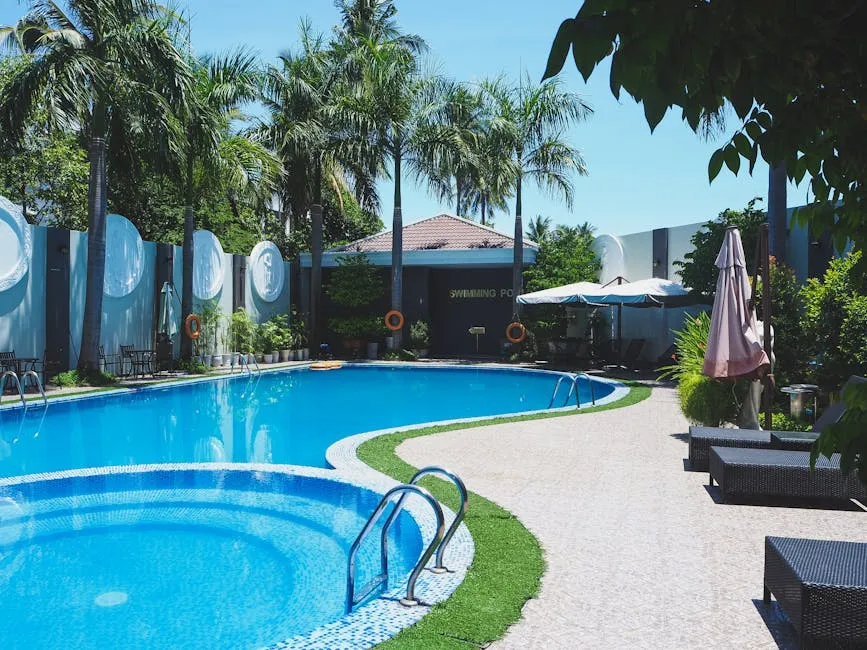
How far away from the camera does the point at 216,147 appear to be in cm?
1714

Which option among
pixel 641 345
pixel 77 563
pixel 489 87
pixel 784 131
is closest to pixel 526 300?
pixel 641 345

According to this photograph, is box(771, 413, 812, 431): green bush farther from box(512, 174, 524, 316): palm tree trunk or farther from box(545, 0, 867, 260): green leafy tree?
box(512, 174, 524, 316): palm tree trunk

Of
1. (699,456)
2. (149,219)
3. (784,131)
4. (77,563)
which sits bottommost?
(77,563)

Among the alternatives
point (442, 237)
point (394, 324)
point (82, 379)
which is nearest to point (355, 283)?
point (394, 324)

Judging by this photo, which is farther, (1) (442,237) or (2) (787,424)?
(1) (442,237)

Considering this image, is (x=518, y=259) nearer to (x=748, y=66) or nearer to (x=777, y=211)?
(x=777, y=211)

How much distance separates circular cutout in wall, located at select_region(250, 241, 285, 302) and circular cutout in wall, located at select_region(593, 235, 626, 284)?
34.4 ft

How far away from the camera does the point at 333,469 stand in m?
8.03

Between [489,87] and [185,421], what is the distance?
14129mm

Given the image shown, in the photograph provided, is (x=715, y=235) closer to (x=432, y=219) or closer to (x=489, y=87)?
(x=489, y=87)

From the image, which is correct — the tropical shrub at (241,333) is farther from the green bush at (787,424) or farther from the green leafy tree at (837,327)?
the green leafy tree at (837,327)

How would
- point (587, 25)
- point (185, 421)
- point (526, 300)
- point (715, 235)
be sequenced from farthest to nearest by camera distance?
point (526, 300)
point (715, 235)
point (185, 421)
point (587, 25)

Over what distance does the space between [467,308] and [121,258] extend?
12175mm

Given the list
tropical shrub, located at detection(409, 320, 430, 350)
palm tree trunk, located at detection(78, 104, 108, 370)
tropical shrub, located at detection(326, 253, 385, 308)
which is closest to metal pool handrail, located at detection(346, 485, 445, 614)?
palm tree trunk, located at detection(78, 104, 108, 370)
